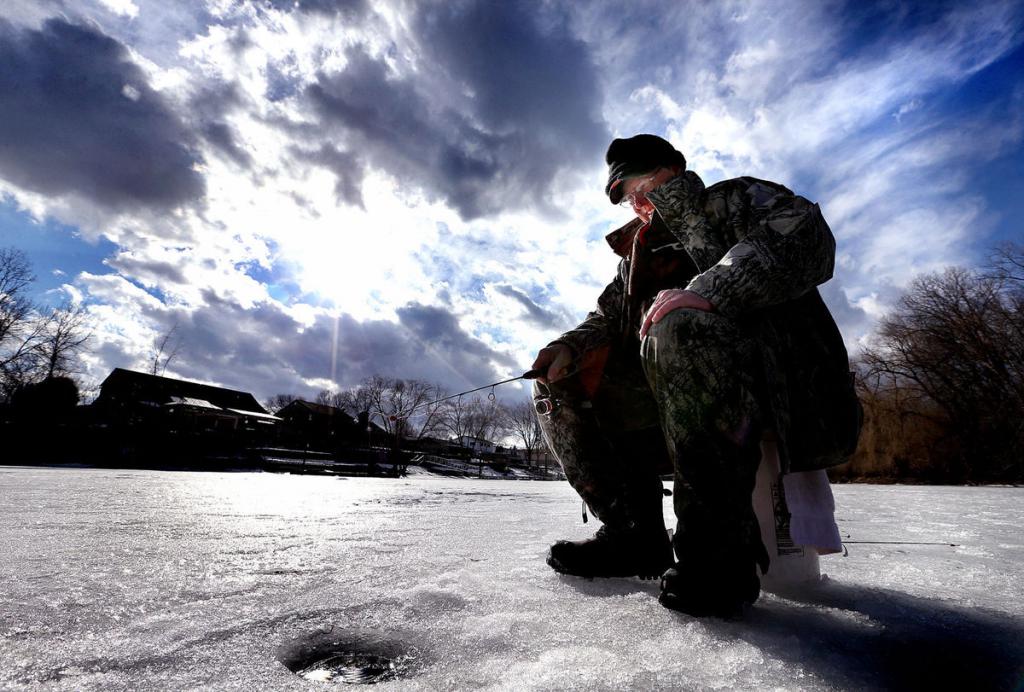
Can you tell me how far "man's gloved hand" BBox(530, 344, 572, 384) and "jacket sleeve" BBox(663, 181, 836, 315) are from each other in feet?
1.79

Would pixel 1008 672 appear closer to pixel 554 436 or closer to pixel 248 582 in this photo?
pixel 554 436

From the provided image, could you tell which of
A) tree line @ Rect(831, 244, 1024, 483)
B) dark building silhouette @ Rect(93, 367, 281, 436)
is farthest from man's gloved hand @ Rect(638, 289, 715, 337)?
dark building silhouette @ Rect(93, 367, 281, 436)

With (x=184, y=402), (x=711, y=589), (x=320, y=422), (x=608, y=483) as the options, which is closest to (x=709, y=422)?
(x=711, y=589)

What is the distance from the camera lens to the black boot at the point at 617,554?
1.39 m

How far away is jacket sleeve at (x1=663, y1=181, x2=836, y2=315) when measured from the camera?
43.8 inches

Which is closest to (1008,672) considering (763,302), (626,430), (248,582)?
(763,302)

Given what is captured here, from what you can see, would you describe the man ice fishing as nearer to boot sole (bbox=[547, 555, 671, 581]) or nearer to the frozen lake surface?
boot sole (bbox=[547, 555, 671, 581])

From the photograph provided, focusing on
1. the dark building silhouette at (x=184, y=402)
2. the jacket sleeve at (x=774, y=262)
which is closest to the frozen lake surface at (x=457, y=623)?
the jacket sleeve at (x=774, y=262)

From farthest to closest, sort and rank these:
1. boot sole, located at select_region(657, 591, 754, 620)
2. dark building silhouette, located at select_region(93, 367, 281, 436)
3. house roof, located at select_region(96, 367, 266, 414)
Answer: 1. house roof, located at select_region(96, 367, 266, 414)
2. dark building silhouette, located at select_region(93, 367, 281, 436)
3. boot sole, located at select_region(657, 591, 754, 620)

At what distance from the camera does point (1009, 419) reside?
18984 mm

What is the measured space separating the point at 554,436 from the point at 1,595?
1352 mm

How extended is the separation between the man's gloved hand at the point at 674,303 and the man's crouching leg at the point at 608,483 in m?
0.53

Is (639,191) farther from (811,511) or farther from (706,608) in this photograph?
(706,608)

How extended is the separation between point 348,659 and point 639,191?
140cm
